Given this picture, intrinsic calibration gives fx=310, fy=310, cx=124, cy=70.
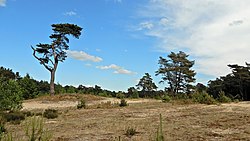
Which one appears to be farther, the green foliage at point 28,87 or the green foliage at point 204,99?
the green foliage at point 28,87

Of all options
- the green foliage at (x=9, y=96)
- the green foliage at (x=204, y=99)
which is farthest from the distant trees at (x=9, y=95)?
the green foliage at (x=204, y=99)

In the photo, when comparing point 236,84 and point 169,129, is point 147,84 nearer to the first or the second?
point 236,84

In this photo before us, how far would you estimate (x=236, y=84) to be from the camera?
38.0 meters

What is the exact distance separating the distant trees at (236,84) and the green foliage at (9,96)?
27.5 m

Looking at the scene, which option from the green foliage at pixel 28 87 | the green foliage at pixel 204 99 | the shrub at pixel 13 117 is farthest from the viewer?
the green foliage at pixel 28 87

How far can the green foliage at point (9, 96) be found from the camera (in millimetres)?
13236

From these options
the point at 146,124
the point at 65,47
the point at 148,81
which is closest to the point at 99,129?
the point at 146,124

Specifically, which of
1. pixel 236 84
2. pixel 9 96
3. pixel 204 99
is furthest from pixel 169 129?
pixel 236 84

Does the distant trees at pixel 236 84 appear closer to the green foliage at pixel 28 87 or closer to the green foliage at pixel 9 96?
the green foliage at pixel 28 87

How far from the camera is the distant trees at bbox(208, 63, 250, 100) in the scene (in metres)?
37.2

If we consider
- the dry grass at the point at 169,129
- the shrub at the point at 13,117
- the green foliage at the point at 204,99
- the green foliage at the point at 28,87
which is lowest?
the dry grass at the point at 169,129

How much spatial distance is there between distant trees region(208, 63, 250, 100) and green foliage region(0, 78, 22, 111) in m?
27.5

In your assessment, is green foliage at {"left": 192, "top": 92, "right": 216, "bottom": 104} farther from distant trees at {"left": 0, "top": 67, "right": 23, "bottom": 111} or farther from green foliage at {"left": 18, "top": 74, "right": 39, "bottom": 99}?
green foliage at {"left": 18, "top": 74, "right": 39, "bottom": 99}

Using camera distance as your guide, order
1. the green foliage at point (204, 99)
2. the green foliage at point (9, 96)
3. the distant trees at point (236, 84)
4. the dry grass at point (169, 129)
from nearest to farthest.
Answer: the dry grass at point (169, 129)
the green foliage at point (9, 96)
the green foliage at point (204, 99)
the distant trees at point (236, 84)
